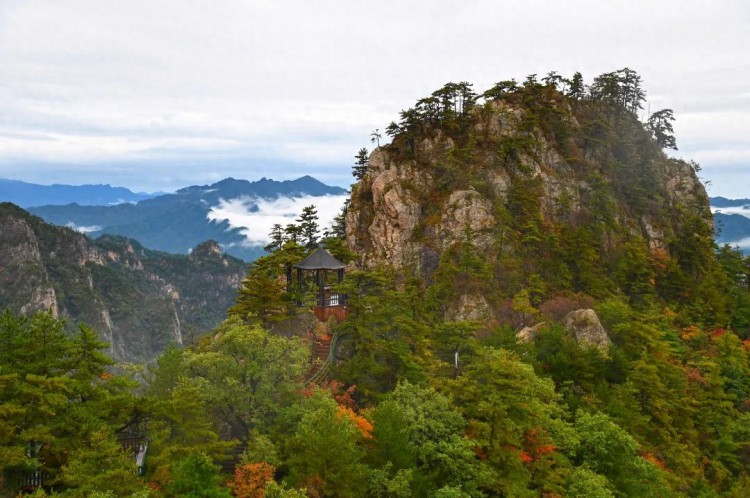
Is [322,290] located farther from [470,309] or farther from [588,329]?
[588,329]

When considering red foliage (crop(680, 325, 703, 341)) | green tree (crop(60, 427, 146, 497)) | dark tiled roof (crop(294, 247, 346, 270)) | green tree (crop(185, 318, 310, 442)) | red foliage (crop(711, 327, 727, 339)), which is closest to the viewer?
green tree (crop(60, 427, 146, 497))

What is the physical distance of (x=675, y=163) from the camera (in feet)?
208

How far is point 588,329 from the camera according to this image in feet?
124

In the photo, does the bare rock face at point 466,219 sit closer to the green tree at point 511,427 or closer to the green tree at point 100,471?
the green tree at point 511,427

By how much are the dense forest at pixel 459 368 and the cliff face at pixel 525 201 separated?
29 centimetres

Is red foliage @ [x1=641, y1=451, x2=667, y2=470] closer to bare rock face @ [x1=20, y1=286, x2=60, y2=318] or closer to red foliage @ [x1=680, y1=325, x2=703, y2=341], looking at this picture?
red foliage @ [x1=680, y1=325, x2=703, y2=341]

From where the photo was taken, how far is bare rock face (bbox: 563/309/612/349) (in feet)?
122

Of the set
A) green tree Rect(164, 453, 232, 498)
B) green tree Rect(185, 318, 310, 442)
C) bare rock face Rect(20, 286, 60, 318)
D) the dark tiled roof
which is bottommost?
bare rock face Rect(20, 286, 60, 318)

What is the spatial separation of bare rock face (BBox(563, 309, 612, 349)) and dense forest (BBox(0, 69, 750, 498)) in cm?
86

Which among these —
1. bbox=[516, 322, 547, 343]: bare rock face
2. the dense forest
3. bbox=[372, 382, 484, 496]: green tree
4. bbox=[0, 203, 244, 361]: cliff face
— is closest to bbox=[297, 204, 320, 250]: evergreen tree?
the dense forest

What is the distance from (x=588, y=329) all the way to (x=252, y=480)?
28773mm

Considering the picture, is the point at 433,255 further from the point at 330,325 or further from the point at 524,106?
the point at 524,106

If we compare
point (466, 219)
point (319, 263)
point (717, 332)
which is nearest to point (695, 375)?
point (717, 332)

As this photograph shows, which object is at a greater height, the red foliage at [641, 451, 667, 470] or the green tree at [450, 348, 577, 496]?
the green tree at [450, 348, 577, 496]
